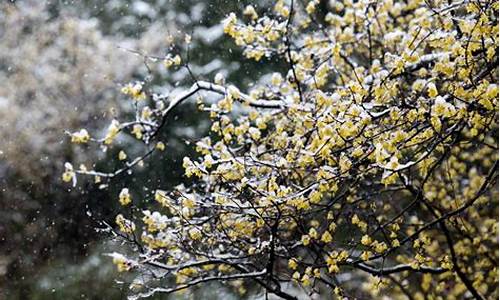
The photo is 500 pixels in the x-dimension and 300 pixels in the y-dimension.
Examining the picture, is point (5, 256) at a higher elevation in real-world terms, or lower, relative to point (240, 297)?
higher

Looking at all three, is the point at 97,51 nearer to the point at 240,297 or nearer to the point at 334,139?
the point at 240,297

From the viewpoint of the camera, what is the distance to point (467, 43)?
95.4 inches

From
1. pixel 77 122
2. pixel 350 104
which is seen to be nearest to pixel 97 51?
pixel 77 122

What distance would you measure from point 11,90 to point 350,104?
21.3 ft

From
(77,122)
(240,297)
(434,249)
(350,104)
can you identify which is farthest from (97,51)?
(350,104)

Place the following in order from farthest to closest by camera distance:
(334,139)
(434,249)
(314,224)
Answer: (434,249) < (314,224) < (334,139)

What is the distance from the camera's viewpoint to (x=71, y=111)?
8.08 metres

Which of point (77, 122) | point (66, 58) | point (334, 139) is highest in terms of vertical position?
point (66, 58)

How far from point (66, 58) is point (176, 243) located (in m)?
5.83

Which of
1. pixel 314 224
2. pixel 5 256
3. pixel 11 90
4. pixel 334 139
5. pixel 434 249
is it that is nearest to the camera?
pixel 334 139

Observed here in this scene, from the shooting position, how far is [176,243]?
10.1ft

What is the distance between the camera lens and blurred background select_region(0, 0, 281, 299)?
7.41 meters

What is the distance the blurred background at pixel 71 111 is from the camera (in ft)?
24.3

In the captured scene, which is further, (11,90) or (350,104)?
(11,90)
